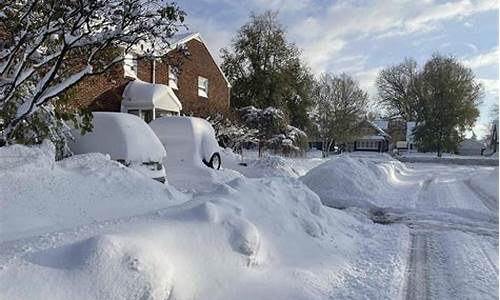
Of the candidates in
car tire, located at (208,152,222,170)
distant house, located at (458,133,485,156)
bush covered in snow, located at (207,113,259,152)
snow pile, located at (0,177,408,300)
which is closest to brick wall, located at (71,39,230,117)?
bush covered in snow, located at (207,113,259,152)

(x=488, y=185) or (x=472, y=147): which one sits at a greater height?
(x=472, y=147)

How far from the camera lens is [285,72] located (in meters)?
38.7

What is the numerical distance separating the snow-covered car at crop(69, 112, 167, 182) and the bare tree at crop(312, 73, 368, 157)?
40.2 meters

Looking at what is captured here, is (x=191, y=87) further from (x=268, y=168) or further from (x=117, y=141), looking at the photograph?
(x=117, y=141)

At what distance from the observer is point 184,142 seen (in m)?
11.8

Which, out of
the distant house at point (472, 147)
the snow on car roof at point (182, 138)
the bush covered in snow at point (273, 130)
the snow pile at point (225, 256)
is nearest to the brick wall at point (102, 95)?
the snow on car roof at point (182, 138)

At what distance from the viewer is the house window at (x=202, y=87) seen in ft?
92.2

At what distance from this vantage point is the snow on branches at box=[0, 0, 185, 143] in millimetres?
5699

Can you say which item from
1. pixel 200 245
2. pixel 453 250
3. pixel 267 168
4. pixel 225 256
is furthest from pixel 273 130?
pixel 200 245

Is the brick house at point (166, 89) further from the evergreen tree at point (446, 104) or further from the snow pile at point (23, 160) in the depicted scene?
the evergreen tree at point (446, 104)

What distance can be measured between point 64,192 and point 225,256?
1.82 m

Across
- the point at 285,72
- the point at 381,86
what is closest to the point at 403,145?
the point at 381,86

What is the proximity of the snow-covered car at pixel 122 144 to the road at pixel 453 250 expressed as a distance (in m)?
4.56

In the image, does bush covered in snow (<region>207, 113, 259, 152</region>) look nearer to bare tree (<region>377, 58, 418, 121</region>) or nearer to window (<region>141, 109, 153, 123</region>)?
window (<region>141, 109, 153, 123</region>)
